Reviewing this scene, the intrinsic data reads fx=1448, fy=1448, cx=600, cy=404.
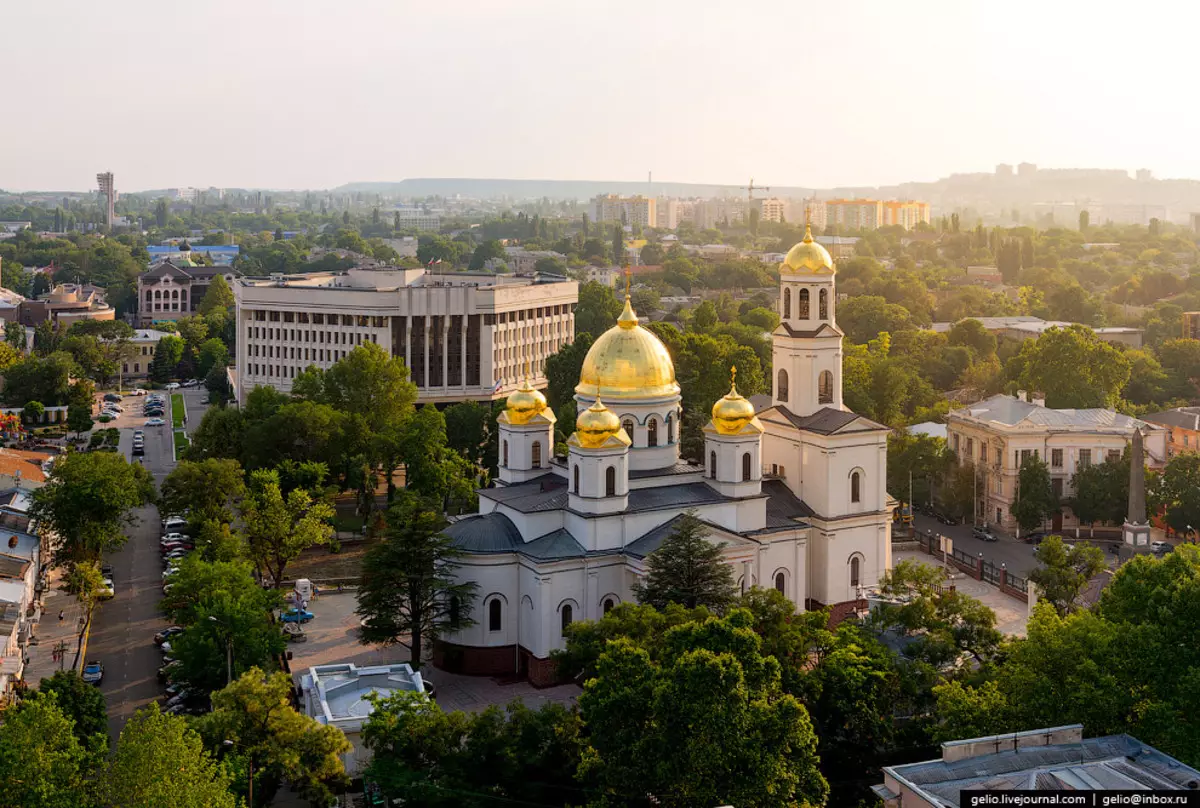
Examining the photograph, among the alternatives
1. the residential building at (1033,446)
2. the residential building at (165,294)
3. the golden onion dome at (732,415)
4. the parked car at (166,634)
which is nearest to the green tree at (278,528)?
the parked car at (166,634)

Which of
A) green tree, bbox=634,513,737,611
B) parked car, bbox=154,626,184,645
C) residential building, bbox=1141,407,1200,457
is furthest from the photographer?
residential building, bbox=1141,407,1200,457

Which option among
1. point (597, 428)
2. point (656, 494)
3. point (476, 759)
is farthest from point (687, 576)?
point (476, 759)

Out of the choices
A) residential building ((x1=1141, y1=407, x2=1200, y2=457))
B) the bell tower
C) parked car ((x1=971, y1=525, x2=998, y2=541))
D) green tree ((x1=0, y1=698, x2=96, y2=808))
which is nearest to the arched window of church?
the bell tower

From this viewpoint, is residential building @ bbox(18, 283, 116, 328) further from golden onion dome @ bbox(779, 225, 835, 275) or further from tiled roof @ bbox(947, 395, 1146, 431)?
golden onion dome @ bbox(779, 225, 835, 275)

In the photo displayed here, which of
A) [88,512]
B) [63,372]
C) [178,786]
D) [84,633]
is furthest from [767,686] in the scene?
[63,372]

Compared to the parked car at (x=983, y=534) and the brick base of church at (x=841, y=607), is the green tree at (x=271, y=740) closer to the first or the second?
the brick base of church at (x=841, y=607)

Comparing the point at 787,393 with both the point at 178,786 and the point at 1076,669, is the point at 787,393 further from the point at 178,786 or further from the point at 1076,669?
the point at 178,786
